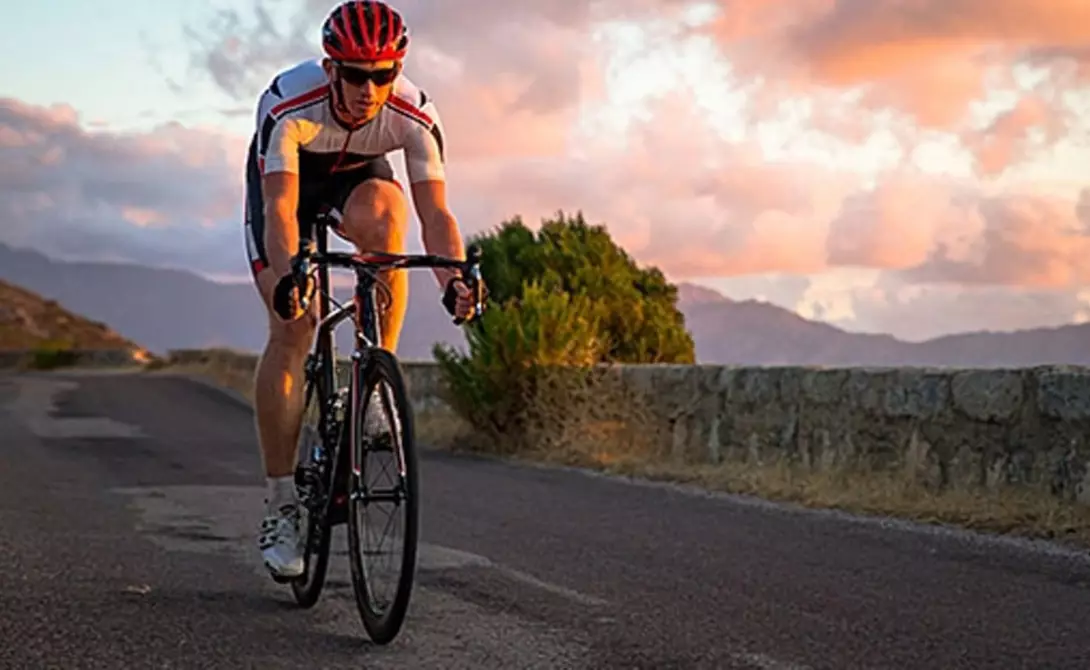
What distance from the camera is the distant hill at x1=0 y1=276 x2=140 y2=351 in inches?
3063

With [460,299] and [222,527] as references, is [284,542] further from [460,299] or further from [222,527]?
[222,527]

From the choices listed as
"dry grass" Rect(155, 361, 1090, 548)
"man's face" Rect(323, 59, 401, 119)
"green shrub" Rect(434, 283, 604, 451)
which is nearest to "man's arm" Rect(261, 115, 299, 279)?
"man's face" Rect(323, 59, 401, 119)

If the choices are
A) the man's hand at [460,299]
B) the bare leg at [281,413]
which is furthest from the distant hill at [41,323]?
the man's hand at [460,299]

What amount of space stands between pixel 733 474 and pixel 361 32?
6.15m

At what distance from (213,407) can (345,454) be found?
16.7 m

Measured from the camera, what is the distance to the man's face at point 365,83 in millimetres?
4660

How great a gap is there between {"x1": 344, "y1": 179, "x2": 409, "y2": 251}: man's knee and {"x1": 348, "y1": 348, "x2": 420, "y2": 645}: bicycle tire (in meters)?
0.60

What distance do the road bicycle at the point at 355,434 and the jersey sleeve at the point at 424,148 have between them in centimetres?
45

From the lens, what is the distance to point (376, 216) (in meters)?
5.06

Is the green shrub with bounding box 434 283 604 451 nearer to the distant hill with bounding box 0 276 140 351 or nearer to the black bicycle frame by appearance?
the black bicycle frame

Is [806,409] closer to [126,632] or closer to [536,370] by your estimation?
[536,370]

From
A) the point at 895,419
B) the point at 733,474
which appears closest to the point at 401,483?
the point at 895,419

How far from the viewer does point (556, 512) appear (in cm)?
827

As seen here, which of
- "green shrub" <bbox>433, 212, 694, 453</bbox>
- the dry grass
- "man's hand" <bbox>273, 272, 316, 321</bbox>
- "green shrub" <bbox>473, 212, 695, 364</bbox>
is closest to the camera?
"man's hand" <bbox>273, 272, 316, 321</bbox>
